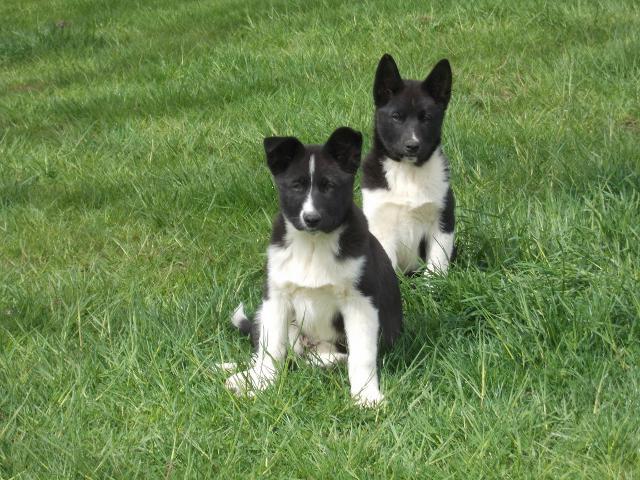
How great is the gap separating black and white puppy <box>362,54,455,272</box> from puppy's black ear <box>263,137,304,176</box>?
4.38 ft

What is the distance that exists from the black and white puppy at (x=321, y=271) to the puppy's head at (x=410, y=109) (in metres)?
1.17

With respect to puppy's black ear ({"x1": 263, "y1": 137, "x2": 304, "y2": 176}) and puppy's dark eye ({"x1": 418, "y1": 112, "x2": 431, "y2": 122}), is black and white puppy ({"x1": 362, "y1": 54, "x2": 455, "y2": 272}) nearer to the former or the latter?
→ puppy's dark eye ({"x1": 418, "y1": 112, "x2": 431, "y2": 122})

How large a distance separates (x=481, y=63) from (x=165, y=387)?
17.3 feet

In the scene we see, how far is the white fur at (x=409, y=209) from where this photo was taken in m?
6.05

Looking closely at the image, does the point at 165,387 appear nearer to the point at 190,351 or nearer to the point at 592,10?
the point at 190,351

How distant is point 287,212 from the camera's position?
4.77m

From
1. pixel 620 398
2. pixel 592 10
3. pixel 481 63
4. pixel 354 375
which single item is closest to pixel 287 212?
pixel 354 375

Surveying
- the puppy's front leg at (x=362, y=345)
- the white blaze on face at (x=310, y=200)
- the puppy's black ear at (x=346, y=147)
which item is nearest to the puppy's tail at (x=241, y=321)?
the puppy's front leg at (x=362, y=345)

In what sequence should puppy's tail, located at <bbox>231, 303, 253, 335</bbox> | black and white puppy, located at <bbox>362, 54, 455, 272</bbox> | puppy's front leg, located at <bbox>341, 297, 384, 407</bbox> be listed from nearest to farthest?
1. puppy's front leg, located at <bbox>341, 297, 384, 407</bbox>
2. puppy's tail, located at <bbox>231, 303, 253, 335</bbox>
3. black and white puppy, located at <bbox>362, 54, 455, 272</bbox>

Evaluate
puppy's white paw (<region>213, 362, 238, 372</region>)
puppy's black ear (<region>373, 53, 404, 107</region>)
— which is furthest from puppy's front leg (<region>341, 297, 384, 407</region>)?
puppy's black ear (<region>373, 53, 404, 107</region>)

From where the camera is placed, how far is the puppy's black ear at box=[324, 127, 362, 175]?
183 inches

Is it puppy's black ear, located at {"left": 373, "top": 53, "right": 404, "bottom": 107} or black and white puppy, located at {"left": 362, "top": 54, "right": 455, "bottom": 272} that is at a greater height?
puppy's black ear, located at {"left": 373, "top": 53, "right": 404, "bottom": 107}

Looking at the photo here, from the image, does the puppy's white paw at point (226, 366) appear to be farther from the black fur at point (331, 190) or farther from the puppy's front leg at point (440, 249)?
the puppy's front leg at point (440, 249)

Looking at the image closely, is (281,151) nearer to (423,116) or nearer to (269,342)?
(269,342)
